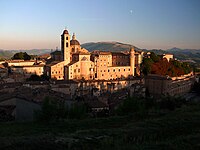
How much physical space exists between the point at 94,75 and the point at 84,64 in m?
3.17

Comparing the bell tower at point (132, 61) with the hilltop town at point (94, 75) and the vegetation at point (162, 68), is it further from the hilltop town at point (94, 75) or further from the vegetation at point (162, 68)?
the vegetation at point (162, 68)

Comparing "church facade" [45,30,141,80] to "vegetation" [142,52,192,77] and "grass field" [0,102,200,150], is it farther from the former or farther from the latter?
"grass field" [0,102,200,150]

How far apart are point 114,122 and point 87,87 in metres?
26.0

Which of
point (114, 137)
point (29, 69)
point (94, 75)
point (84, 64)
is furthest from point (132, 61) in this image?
point (114, 137)

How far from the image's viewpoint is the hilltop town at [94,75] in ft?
108

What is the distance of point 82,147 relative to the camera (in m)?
7.01

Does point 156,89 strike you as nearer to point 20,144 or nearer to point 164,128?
point 164,128

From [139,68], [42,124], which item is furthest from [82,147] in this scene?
[139,68]

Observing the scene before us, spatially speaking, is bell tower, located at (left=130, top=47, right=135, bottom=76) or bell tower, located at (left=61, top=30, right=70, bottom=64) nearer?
bell tower, located at (left=61, top=30, right=70, bottom=64)

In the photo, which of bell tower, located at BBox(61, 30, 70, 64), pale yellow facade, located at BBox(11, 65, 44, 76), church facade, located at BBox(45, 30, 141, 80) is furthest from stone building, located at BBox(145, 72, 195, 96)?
pale yellow facade, located at BBox(11, 65, 44, 76)

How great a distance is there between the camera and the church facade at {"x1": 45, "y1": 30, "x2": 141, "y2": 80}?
4656 centimetres

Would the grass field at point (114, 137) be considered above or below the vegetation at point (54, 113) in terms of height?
above

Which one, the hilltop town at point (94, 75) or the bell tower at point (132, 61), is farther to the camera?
the bell tower at point (132, 61)

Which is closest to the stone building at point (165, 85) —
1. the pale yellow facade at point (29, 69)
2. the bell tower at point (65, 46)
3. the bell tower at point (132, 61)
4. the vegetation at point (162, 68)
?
the vegetation at point (162, 68)
